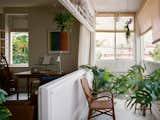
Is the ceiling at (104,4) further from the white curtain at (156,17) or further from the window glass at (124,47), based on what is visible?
the white curtain at (156,17)

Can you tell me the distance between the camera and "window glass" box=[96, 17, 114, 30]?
8.53 m

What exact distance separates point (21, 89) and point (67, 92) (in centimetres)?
521

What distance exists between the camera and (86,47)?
7.95 metres

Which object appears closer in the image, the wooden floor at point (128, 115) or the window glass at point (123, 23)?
the wooden floor at point (128, 115)

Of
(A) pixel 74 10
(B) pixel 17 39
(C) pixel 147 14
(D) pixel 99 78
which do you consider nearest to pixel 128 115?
(D) pixel 99 78

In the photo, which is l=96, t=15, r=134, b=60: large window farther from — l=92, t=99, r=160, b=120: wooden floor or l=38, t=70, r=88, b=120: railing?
l=38, t=70, r=88, b=120: railing

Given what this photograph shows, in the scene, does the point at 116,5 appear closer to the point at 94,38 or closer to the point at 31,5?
the point at 94,38

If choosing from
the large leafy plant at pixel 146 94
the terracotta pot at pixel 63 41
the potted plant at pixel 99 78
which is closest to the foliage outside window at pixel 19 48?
the potted plant at pixel 99 78

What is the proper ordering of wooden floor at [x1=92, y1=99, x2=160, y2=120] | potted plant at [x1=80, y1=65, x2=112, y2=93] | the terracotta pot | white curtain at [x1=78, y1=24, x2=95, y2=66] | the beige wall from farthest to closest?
the beige wall → white curtain at [x1=78, y1=24, x2=95, y2=66] → potted plant at [x1=80, y1=65, x2=112, y2=93] → the terracotta pot → wooden floor at [x1=92, y1=99, x2=160, y2=120]

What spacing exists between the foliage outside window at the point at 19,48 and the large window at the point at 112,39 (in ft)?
8.22

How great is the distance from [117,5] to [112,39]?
54.8 inches

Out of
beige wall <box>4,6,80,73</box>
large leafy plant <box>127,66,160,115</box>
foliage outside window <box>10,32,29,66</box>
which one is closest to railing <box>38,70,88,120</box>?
large leafy plant <box>127,66,160,115</box>

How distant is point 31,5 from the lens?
8.25 m

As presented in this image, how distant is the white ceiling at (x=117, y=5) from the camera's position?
22.9ft
